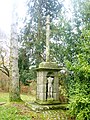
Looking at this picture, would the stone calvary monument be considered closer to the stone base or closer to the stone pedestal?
the stone pedestal

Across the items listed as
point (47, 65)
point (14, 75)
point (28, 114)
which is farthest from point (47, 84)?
point (14, 75)

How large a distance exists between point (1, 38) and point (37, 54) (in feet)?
21.4

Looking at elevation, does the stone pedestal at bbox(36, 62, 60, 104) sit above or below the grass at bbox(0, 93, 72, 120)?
above

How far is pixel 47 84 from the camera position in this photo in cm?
865

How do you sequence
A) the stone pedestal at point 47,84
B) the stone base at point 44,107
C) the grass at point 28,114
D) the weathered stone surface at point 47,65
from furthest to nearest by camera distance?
the weathered stone surface at point 47,65 → the stone pedestal at point 47,84 → the stone base at point 44,107 → the grass at point 28,114

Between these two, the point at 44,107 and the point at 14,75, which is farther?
the point at 14,75

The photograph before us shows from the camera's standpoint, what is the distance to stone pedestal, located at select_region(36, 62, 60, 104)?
27.8 feet

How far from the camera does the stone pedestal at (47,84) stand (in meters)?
8.46

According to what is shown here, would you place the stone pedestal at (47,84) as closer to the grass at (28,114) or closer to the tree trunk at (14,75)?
the grass at (28,114)

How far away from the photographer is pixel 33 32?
15.1 metres

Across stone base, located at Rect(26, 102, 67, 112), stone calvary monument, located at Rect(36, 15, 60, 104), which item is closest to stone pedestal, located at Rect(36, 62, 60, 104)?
stone calvary monument, located at Rect(36, 15, 60, 104)

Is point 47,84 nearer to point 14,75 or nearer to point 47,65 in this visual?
point 47,65

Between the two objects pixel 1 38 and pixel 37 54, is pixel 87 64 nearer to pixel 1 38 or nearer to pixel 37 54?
pixel 37 54

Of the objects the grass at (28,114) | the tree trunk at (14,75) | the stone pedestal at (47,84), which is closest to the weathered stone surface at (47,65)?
the stone pedestal at (47,84)
